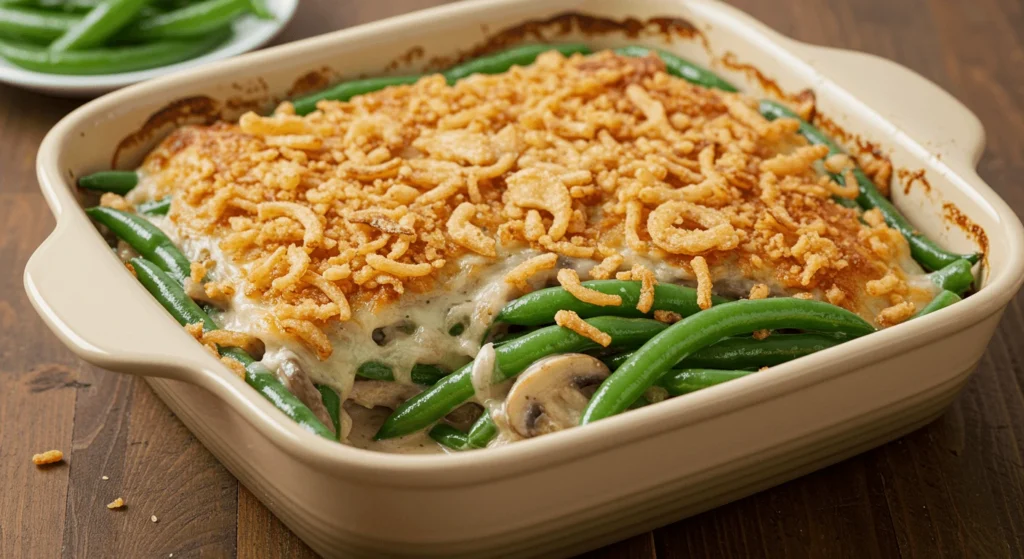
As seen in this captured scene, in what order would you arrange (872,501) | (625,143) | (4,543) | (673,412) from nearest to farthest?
(673,412)
(4,543)
(872,501)
(625,143)

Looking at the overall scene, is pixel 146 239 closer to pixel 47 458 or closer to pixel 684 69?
pixel 47 458

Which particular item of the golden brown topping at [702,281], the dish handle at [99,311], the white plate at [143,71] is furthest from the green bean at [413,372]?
the white plate at [143,71]

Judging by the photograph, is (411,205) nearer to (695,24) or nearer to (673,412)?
(673,412)

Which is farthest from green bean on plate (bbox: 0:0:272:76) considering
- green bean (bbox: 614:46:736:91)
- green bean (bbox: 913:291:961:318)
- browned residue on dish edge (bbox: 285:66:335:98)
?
green bean (bbox: 913:291:961:318)

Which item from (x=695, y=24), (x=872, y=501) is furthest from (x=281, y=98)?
(x=872, y=501)

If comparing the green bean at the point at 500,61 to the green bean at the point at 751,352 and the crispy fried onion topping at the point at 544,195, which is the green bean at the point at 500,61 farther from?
the green bean at the point at 751,352

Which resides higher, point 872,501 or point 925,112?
point 925,112

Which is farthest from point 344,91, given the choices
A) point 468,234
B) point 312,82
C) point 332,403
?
point 332,403

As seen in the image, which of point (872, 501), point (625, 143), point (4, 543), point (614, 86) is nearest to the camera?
point (4, 543)

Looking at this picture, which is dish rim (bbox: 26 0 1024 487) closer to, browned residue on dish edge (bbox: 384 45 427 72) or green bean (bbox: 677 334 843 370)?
green bean (bbox: 677 334 843 370)
